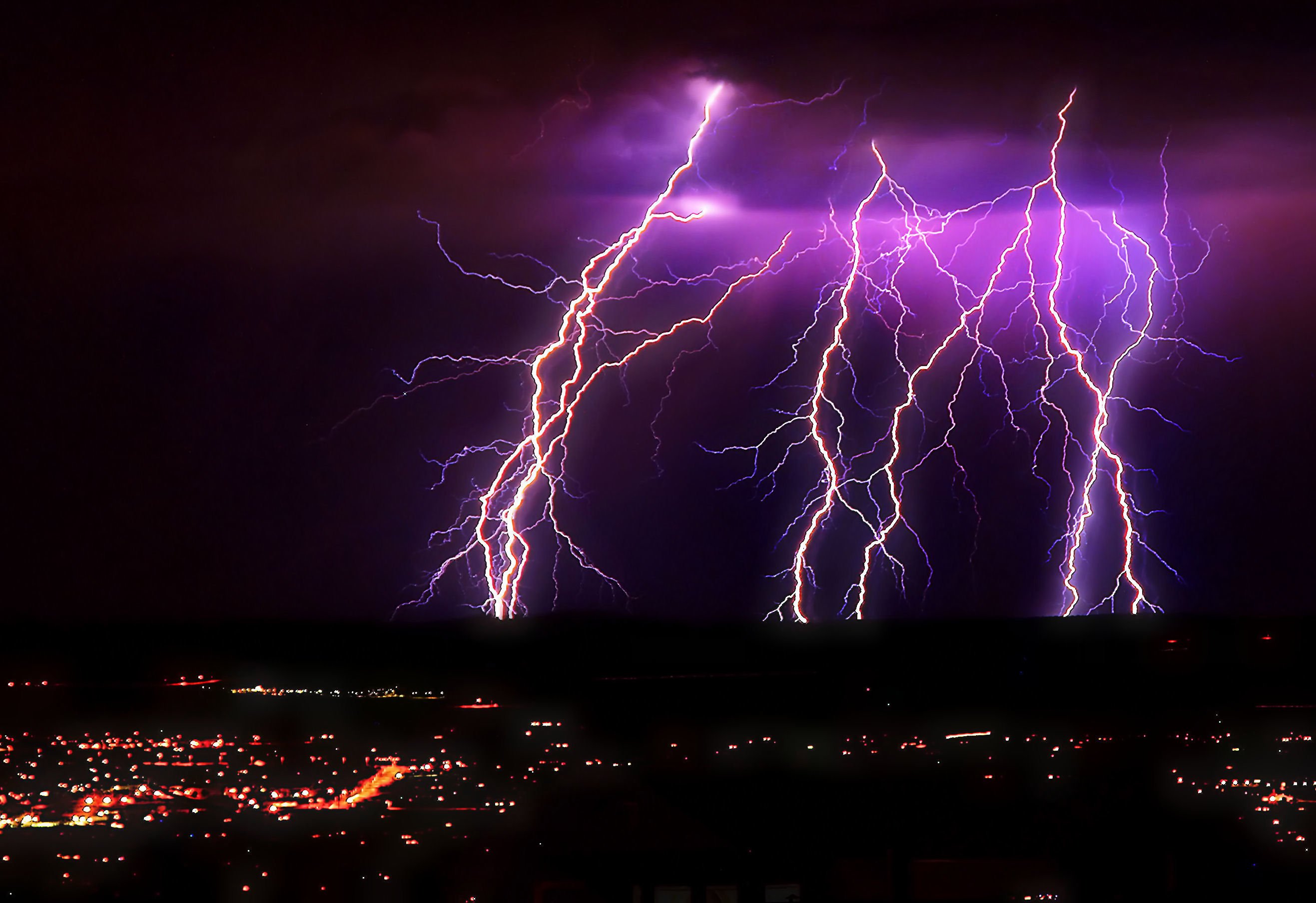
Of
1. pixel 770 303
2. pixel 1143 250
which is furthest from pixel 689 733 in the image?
pixel 1143 250

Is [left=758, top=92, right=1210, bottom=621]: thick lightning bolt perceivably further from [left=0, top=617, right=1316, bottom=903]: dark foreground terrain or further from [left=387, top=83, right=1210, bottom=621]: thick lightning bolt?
[left=0, top=617, right=1316, bottom=903]: dark foreground terrain

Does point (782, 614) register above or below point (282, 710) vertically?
above

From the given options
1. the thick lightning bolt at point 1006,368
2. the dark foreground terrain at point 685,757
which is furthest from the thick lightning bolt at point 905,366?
the dark foreground terrain at point 685,757

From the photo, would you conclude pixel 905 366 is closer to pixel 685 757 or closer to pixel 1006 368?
pixel 1006 368

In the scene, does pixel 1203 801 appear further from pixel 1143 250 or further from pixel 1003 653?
pixel 1143 250

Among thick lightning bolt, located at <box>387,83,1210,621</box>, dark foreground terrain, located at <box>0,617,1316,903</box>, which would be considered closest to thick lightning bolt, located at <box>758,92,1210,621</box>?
thick lightning bolt, located at <box>387,83,1210,621</box>

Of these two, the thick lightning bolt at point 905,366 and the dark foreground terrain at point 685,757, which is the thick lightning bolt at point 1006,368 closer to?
the thick lightning bolt at point 905,366
